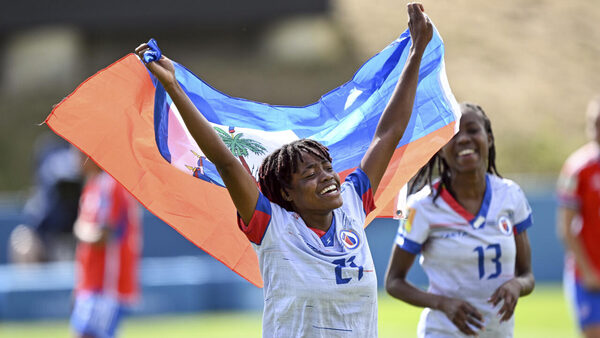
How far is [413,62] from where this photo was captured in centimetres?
458

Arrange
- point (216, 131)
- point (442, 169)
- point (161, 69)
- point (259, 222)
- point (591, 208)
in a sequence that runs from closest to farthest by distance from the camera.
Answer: point (161, 69)
point (259, 222)
point (216, 131)
point (442, 169)
point (591, 208)

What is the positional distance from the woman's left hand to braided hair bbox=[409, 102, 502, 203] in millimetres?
593

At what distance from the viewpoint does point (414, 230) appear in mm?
4906

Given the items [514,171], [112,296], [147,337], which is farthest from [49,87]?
[112,296]

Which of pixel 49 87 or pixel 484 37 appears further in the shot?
pixel 484 37

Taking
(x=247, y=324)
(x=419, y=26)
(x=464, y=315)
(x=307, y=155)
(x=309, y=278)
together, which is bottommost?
(x=247, y=324)

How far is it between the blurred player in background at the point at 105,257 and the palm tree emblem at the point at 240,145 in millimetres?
3969

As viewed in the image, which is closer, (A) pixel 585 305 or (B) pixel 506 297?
(B) pixel 506 297

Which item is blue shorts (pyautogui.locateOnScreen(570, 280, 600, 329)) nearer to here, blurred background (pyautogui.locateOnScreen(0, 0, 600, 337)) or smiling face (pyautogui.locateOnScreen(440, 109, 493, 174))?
smiling face (pyautogui.locateOnScreen(440, 109, 493, 174))

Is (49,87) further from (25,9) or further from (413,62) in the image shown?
(413,62)

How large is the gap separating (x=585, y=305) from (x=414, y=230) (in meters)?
3.16

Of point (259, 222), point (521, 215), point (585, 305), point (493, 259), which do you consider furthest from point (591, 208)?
point (259, 222)

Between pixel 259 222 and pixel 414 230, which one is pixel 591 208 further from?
pixel 259 222

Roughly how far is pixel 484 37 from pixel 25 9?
17.0 m
